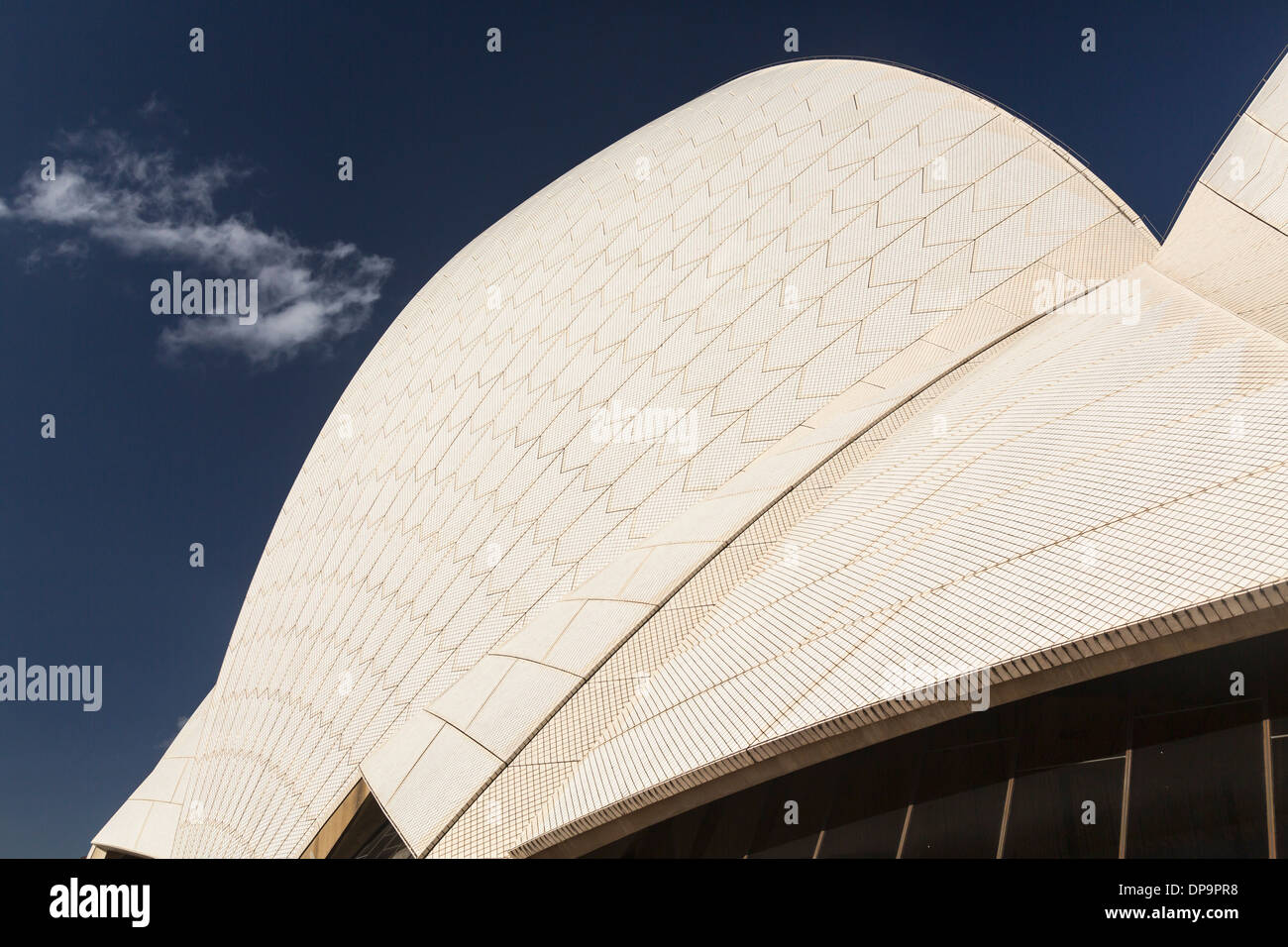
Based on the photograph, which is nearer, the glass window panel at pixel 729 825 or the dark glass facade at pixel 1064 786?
the dark glass facade at pixel 1064 786

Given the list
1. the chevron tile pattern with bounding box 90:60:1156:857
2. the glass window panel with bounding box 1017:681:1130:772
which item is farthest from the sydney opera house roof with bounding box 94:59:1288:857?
the glass window panel with bounding box 1017:681:1130:772

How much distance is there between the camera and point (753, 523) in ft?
23.6

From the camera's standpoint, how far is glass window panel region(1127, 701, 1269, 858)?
13.0ft

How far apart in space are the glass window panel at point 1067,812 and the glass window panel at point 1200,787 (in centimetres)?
10

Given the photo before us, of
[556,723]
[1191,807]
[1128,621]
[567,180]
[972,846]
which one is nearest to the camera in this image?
[1128,621]

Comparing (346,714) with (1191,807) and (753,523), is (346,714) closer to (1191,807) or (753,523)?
(753,523)

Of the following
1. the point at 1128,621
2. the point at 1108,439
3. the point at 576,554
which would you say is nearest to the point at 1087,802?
the point at 1128,621

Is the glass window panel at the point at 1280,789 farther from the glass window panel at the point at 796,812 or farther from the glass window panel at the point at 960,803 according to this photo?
the glass window panel at the point at 796,812

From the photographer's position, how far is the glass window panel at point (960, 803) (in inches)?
179

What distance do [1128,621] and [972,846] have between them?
166 cm

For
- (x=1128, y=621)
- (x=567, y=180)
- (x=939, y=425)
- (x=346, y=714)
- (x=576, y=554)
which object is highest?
(x=567, y=180)

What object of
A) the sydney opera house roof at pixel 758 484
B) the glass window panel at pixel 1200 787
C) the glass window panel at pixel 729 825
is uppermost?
the sydney opera house roof at pixel 758 484

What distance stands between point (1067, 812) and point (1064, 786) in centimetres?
15

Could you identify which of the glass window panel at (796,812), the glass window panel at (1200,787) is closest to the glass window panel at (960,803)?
the glass window panel at (796,812)
